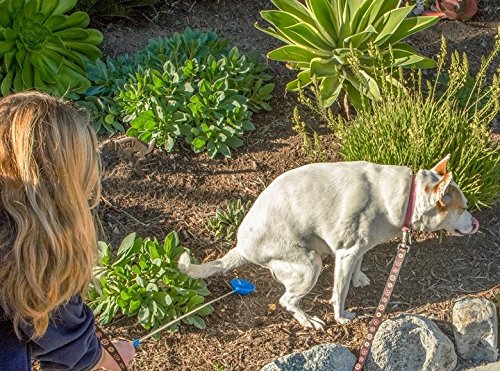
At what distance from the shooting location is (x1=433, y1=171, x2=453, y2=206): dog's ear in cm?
475

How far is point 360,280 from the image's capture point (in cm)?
546

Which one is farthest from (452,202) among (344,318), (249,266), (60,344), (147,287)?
(60,344)

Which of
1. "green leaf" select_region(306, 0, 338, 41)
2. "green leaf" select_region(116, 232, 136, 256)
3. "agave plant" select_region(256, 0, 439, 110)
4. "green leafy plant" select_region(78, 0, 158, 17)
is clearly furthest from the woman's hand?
"green leafy plant" select_region(78, 0, 158, 17)

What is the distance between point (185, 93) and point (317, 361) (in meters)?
2.33

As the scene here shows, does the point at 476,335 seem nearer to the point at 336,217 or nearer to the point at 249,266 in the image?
the point at 336,217

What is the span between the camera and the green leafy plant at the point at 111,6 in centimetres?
729

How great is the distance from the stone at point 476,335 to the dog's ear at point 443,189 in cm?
77

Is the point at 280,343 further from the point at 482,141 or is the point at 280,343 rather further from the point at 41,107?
the point at 41,107

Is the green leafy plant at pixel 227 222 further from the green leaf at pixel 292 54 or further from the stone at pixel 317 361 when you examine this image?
the green leaf at pixel 292 54

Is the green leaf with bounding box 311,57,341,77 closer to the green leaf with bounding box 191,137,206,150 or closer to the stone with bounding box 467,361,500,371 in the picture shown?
the green leaf with bounding box 191,137,206,150

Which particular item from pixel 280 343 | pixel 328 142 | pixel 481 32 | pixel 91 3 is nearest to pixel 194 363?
pixel 280 343

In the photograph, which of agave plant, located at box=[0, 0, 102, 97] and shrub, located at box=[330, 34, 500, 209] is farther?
agave plant, located at box=[0, 0, 102, 97]

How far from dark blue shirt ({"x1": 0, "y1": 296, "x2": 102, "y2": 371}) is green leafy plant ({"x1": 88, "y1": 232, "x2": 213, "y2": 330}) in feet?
4.97

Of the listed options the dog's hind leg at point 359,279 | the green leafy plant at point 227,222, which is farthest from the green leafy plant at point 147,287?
the dog's hind leg at point 359,279
